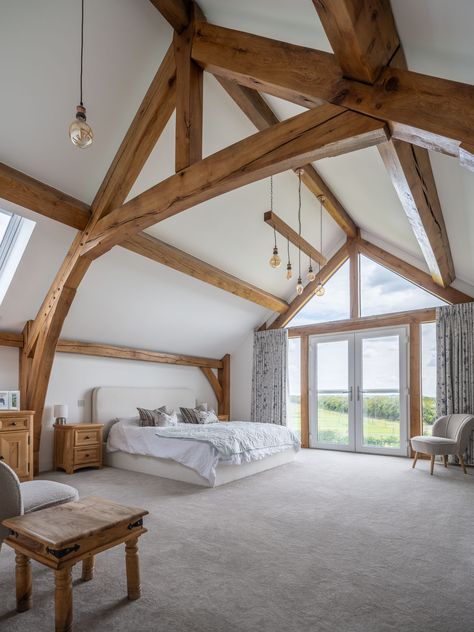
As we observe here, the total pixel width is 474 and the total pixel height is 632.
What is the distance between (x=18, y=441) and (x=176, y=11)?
4645 millimetres

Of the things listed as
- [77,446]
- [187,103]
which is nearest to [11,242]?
[187,103]

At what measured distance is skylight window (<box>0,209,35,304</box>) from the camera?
4.45 m

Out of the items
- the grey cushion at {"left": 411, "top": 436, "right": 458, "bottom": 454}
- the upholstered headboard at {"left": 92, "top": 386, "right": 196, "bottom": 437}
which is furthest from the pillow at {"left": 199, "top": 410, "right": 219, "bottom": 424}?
the grey cushion at {"left": 411, "top": 436, "right": 458, "bottom": 454}

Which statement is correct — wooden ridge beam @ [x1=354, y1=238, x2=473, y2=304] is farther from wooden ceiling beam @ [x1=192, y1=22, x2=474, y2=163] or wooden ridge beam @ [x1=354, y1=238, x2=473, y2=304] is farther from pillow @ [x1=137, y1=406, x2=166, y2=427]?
wooden ceiling beam @ [x1=192, y1=22, x2=474, y2=163]

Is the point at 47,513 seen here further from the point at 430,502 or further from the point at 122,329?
the point at 122,329

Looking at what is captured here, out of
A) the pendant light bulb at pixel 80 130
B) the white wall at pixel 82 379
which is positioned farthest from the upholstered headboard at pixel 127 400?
the pendant light bulb at pixel 80 130

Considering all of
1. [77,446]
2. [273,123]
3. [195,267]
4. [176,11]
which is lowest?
[77,446]

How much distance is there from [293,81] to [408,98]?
79 centimetres

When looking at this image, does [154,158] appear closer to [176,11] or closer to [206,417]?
[176,11]

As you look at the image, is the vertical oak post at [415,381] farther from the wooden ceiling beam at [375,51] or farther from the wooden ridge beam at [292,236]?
the wooden ceiling beam at [375,51]

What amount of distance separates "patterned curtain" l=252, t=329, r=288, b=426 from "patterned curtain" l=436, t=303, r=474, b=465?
281 centimetres

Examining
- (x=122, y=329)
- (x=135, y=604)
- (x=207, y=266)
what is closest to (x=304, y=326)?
(x=207, y=266)

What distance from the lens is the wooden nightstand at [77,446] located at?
5.42 meters

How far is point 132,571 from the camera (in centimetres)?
227
